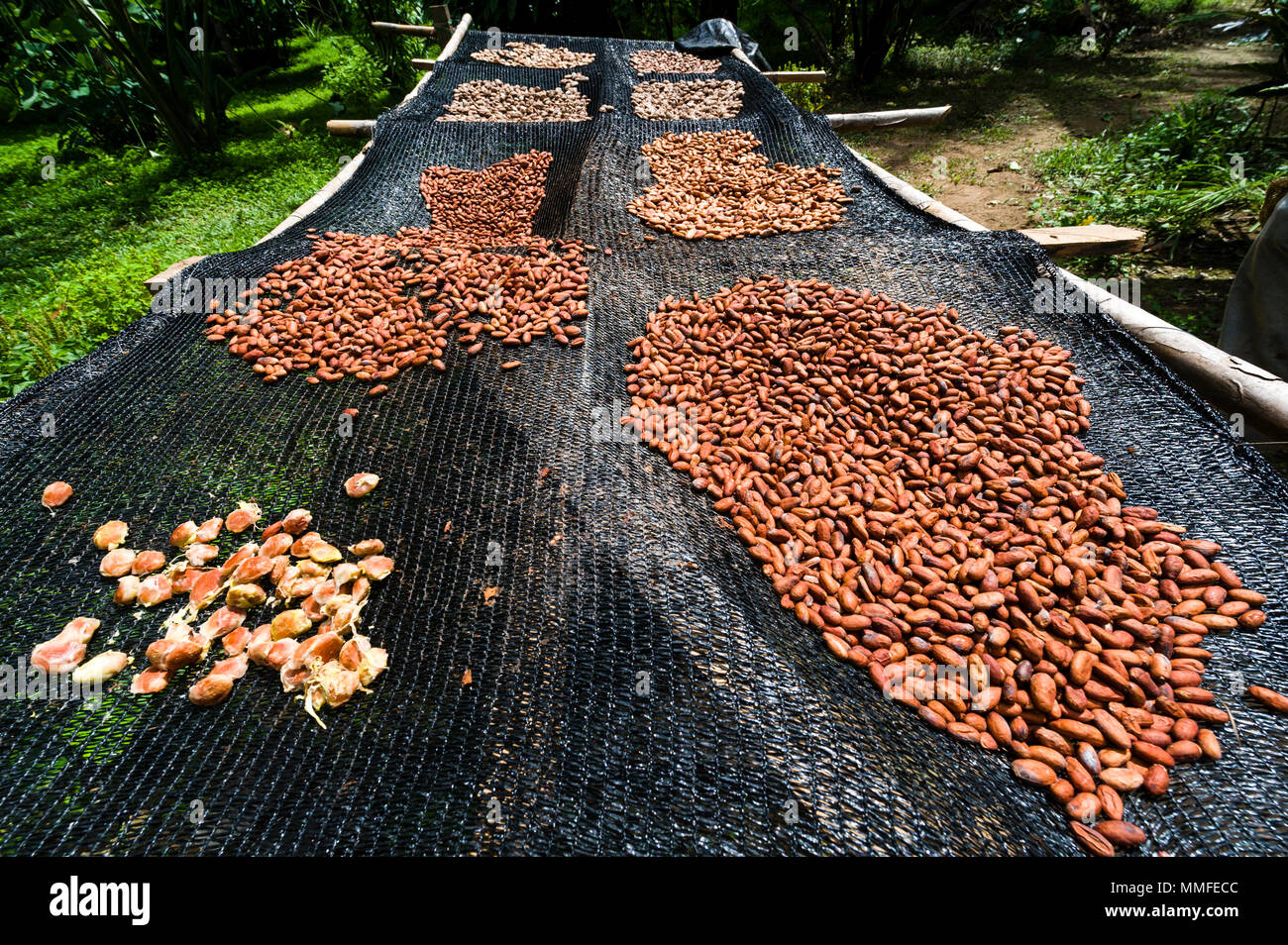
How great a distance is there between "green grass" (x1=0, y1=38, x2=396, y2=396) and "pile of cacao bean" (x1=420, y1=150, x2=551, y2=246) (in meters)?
1.86

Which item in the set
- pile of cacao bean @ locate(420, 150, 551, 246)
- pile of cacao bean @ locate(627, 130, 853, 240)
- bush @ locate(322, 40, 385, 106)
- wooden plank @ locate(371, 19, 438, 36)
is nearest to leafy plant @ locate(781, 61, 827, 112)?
pile of cacao bean @ locate(627, 130, 853, 240)

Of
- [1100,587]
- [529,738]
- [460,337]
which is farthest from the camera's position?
[460,337]

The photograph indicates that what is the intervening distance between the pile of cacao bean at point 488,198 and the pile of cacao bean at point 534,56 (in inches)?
92.2

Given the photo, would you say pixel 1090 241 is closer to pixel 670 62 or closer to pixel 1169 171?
pixel 1169 171

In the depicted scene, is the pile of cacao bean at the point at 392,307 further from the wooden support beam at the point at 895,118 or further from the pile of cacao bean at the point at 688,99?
the wooden support beam at the point at 895,118

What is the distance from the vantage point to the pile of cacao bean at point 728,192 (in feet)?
10.1

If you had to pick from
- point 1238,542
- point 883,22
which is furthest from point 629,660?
point 883,22

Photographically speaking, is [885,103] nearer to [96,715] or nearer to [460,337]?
[460,337]

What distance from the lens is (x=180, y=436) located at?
6.37ft

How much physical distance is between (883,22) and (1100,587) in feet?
27.4

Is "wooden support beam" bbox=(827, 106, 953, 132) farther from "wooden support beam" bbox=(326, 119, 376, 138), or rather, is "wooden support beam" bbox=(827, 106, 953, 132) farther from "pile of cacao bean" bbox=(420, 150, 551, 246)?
"wooden support beam" bbox=(326, 119, 376, 138)

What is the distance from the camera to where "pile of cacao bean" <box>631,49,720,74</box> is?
5637mm

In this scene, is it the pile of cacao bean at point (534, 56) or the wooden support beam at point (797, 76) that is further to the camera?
the pile of cacao bean at point (534, 56)

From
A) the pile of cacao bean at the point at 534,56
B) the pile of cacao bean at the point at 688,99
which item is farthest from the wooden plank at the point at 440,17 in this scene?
the pile of cacao bean at the point at 688,99
